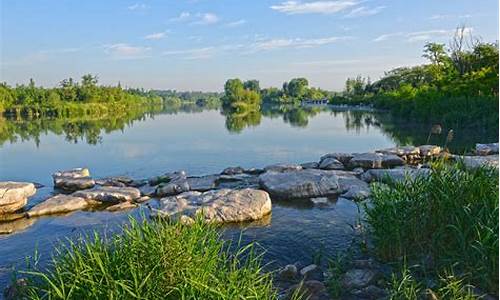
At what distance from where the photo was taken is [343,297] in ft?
12.2

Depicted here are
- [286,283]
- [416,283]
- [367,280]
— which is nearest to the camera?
[416,283]

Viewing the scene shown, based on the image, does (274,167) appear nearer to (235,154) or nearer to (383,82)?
(235,154)

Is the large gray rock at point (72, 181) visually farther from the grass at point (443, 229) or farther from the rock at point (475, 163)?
the rock at point (475, 163)

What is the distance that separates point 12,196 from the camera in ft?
24.4

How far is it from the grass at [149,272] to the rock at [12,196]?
Result: 17.6 feet

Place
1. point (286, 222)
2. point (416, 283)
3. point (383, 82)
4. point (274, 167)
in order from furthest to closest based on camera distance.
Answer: point (383, 82), point (274, 167), point (286, 222), point (416, 283)

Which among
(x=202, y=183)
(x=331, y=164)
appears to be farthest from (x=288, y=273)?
(x=331, y=164)

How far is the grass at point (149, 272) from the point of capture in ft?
8.35

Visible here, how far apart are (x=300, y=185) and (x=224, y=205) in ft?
6.62

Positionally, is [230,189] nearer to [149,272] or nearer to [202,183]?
[202,183]

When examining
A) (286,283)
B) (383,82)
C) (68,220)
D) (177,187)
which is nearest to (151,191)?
(177,187)

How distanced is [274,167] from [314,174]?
77.7 inches

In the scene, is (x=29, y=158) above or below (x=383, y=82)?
below

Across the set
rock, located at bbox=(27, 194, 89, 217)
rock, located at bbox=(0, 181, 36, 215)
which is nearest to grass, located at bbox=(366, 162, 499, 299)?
rock, located at bbox=(27, 194, 89, 217)
